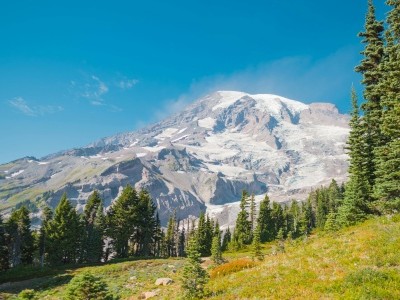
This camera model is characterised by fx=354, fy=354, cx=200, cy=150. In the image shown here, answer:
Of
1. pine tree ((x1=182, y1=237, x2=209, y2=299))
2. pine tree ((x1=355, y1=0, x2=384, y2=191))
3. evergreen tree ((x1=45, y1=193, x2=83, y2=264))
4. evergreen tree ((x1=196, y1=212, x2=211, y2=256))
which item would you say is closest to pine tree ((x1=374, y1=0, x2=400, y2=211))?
pine tree ((x1=355, y1=0, x2=384, y2=191))

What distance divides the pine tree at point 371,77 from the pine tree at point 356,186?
20.6 inches

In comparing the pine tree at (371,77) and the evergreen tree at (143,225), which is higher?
the pine tree at (371,77)

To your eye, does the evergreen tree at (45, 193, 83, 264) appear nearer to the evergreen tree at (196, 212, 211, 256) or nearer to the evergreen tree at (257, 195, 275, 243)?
the evergreen tree at (196, 212, 211, 256)

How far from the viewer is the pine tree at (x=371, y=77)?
36438mm

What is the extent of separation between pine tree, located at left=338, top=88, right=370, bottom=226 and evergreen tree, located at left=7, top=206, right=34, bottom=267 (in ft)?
239

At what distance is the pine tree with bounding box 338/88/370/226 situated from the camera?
35312 mm

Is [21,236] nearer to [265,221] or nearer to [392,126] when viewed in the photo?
[265,221]

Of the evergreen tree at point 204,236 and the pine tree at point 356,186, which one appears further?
the evergreen tree at point 204,236

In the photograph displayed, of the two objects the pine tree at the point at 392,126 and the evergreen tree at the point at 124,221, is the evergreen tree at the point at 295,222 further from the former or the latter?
the pine tree at the point at 392,126

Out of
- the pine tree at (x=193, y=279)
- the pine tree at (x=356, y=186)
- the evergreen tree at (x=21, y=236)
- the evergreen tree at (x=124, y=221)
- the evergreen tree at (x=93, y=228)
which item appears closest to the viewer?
the pine tree at (x=193, y=279)

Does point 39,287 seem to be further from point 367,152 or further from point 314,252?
point 367,152

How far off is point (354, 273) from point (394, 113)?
1782cm

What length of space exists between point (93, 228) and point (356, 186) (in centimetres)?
6635

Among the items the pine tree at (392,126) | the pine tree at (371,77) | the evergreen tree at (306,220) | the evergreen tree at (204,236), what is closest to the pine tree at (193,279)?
the pine tree at (392,126)
